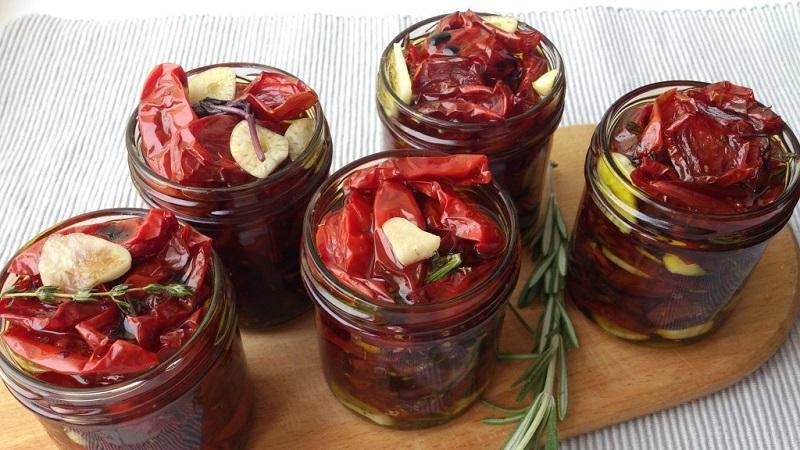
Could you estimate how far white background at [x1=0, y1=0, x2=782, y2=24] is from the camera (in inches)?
125

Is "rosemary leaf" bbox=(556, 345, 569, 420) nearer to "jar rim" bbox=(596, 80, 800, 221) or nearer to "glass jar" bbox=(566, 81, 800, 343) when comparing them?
"glass jar" bbox=(566, 81, 800, 343)

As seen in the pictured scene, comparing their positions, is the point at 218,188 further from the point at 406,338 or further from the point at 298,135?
the point at 406,338

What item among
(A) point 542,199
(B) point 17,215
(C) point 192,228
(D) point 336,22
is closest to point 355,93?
(D) point 336,22

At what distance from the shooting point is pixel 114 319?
1326 millimetres

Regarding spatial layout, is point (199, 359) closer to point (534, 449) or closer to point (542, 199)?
point (534, 449)

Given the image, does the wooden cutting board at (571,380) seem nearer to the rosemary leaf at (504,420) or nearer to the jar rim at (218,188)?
the rosemary leaf at (504,420)

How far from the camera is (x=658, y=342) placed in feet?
5.89

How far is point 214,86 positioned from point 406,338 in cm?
67

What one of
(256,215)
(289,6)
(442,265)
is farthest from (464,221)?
(289,6)

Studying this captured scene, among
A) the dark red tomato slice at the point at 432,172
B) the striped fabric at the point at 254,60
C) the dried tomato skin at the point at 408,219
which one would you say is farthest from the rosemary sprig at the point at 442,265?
the striped fabric at the point at 254,60

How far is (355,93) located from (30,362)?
5.59 ft

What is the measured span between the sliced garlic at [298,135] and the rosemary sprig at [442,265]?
14.7 inches

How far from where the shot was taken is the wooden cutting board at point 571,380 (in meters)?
1.65

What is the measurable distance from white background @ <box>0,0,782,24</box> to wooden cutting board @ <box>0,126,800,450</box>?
1572 mm
